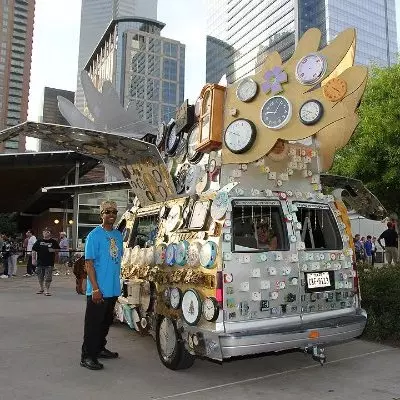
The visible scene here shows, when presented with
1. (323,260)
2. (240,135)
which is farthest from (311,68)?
(323,260)

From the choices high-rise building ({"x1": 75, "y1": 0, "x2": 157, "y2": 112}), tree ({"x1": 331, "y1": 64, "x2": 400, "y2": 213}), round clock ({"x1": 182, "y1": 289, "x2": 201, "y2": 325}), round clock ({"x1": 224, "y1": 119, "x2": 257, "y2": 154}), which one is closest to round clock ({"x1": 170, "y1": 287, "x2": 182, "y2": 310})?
round clock ({"x1": 182, "y1": 289, "x2": 201, "y2": 325})

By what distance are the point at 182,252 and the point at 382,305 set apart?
334 cm

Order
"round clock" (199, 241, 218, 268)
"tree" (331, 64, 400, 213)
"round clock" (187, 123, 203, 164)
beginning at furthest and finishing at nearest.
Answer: "tree" (331, 64, 400, 213)
"round clock" (187, 123, 203, 164)
"round clock" (199, 241, 218, 268)

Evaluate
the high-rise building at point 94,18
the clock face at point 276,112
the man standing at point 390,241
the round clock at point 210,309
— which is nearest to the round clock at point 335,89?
the clock face at point 276,112

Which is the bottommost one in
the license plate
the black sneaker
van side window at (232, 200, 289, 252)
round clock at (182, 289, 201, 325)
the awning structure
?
the black sneaker

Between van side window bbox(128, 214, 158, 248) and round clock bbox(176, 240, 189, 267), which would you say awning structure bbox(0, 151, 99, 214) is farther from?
round clock bbox(176, 240, 189, 267)

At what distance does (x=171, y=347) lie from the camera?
191 inches

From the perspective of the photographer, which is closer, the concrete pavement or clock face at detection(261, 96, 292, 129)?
the concrete pavement

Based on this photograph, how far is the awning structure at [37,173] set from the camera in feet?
71.4

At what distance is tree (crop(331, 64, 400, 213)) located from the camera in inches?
348

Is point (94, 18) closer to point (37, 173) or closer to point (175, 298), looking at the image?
point (37, 173)

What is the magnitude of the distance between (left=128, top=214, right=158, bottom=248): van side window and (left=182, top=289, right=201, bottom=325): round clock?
1331 mm

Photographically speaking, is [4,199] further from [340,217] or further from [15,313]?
[340,217]

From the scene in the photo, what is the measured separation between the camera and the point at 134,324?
19.1 ft
